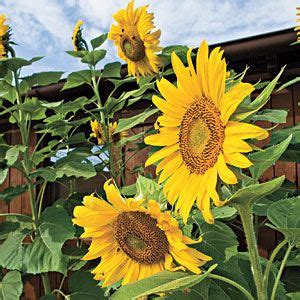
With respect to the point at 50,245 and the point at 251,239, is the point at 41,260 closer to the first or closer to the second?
the point at 50,245

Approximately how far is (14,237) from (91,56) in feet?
3.46

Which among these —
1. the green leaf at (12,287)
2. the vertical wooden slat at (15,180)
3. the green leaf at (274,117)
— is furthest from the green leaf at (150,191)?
the vertical wooden slat at (15,180)

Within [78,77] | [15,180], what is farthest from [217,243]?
[15,180]

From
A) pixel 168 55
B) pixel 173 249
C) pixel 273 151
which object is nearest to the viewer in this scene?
pixel 273 151

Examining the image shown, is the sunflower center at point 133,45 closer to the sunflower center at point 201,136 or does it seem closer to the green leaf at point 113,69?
the green leaf at point 113,69

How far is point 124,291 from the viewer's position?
98 cm

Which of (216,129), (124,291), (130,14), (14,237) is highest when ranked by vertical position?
(130,14)

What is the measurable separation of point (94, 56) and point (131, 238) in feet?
6.23

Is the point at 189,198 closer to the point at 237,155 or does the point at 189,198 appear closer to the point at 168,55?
the point at 237,155

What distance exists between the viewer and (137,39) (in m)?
2.46

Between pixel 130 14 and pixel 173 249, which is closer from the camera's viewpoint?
pixel 173 249

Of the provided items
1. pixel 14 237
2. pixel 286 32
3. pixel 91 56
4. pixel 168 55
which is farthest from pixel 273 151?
pixel 286 32

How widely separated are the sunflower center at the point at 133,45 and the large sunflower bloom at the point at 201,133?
1.44m

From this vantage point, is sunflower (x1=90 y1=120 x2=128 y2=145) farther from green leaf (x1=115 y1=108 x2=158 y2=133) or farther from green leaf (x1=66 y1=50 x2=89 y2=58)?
green leaf (x1=115 y1=108 x2=158 y2=133)
